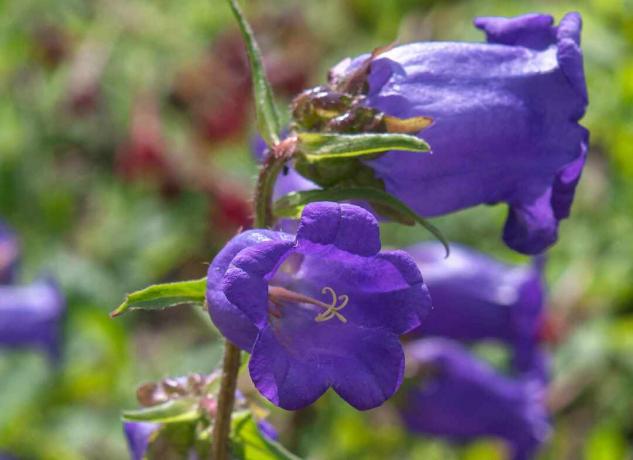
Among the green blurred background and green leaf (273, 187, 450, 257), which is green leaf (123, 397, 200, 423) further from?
the green blurred background

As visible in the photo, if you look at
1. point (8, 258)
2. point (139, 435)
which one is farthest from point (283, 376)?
point (8, 258)

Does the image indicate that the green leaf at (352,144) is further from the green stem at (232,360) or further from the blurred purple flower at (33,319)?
the blurred purple flower at (33,319)

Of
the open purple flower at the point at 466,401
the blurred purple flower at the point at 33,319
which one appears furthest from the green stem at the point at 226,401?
the blurred purple flower at the point at 33,319

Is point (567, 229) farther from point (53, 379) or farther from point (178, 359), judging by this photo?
point (53, 379)

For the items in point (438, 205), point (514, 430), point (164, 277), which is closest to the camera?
point (438, 205)

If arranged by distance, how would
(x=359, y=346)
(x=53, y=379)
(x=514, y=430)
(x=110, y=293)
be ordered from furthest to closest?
(x=110, y=293) < (x=53, y=379) < (x=514, y=430) < (x=359, y=346)

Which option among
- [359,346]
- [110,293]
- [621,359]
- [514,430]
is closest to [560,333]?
[621,359]
